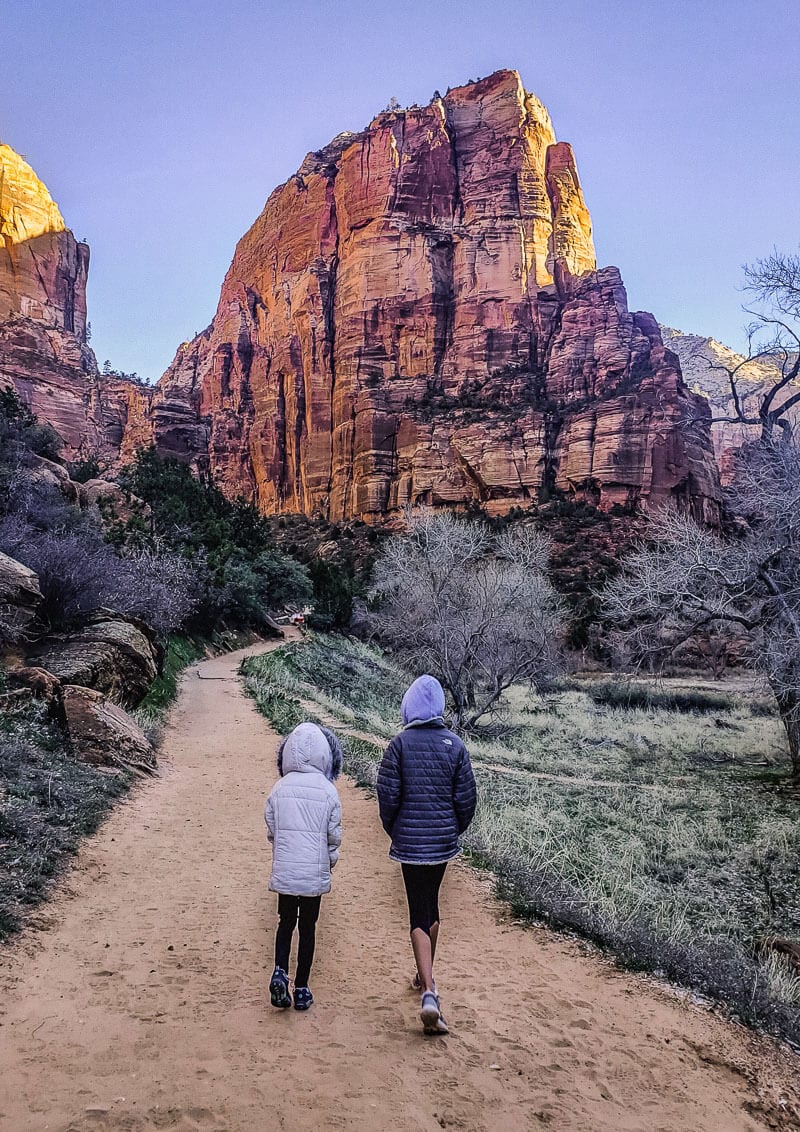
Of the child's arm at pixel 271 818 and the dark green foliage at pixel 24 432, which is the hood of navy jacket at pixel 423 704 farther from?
the dark green foliage at pixel 24 432

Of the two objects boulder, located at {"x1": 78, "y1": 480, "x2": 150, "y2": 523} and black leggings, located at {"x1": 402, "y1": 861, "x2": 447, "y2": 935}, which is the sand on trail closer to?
black leggings, located at {"x1": 402, "y1": 861, "x2": 447, "y2": 935}

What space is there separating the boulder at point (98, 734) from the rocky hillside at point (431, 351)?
49619mm

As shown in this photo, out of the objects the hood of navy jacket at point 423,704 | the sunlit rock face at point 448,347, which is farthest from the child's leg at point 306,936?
the sunlit rock face at point 448,347

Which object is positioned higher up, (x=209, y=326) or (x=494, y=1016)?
(x=209, y=326)

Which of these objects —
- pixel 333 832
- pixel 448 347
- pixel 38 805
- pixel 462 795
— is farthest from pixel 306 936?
pixel 448 347

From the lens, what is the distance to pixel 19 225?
225 ft

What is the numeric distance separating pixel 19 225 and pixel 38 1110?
3395 inches

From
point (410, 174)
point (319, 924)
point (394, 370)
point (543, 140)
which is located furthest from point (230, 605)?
point (543, 140)

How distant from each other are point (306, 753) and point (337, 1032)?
1.43 metres

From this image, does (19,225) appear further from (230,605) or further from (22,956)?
(22,956)

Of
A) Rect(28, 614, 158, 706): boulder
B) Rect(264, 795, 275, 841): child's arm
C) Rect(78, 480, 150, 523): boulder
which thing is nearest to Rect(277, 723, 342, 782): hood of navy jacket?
Rect(264, 795, 275, 841): child's arm

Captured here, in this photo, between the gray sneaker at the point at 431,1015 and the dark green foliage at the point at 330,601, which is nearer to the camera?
the gray sneaker at the point at 431,1015

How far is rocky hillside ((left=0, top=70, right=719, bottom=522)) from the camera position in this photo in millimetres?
56125

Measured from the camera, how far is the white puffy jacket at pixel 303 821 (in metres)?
3.50
